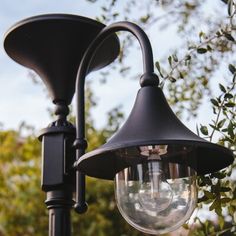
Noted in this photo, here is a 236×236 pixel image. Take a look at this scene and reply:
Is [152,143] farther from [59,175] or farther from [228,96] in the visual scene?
[228,96]

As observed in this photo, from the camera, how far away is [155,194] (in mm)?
1576

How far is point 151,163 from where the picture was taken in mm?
1600

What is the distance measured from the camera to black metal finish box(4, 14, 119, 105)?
76.5 inches

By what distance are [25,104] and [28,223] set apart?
5.51 feet

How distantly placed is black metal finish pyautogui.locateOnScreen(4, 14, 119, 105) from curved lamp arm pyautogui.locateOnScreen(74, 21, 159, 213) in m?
0.08

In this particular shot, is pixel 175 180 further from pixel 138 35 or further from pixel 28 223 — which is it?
pixel 28 223

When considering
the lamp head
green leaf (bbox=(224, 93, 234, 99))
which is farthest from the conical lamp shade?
green leaf (bbox=(224, 93, 234, 99))

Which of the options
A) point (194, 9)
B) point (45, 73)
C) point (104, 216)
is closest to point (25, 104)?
point (104, 216)

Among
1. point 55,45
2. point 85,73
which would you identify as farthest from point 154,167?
point 55,45

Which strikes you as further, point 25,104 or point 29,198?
point 25,104

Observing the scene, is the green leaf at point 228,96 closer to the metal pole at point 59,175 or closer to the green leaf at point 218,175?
the green leaf at point 218,175

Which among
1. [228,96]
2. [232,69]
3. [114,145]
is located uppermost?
[232,69]

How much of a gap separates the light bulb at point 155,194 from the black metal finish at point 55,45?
54 centimetres

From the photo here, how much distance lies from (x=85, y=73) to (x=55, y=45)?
0.14m
